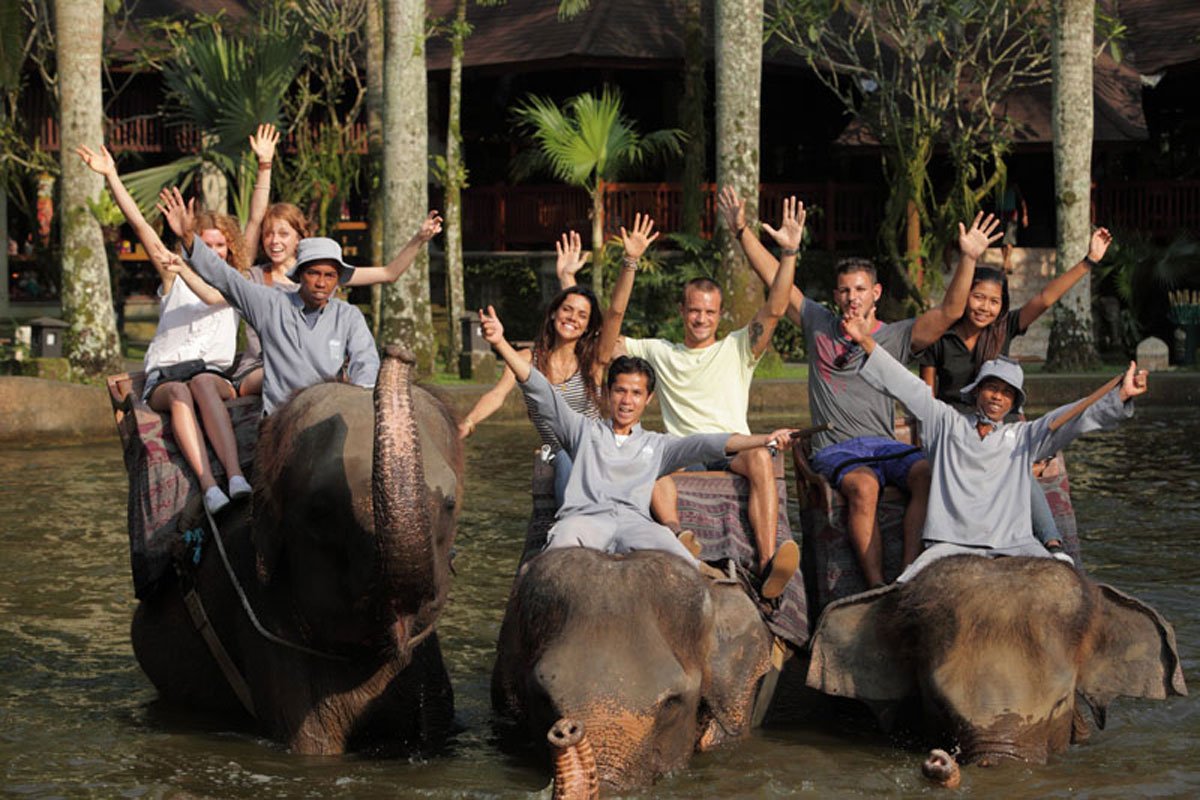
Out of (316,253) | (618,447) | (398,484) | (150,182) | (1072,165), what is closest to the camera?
(398,484)

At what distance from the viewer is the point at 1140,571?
10812mm

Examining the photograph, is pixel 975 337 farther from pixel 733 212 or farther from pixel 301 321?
pixel 301 321

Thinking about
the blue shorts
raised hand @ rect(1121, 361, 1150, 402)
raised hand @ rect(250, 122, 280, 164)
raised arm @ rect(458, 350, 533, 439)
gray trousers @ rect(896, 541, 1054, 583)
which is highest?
raised hand @ rect(250, 122, 280, 164)

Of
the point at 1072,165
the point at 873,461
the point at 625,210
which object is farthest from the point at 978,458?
the point at 625,210

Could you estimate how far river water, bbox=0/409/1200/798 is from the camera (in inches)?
264

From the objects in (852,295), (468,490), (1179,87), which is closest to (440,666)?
(852,295)

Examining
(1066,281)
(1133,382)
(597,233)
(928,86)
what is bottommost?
(1133,382)

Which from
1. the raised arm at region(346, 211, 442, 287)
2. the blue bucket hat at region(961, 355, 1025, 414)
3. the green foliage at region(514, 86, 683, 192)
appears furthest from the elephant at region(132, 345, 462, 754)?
the green foliage at region(514, 86, 683, 192)

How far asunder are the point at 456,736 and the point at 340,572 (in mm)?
1468

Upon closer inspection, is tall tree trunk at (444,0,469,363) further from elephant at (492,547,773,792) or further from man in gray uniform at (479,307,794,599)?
elephant at (492,547,773,792)

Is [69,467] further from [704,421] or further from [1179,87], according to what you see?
[1179,87]

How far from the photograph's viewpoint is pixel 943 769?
21.0 feet

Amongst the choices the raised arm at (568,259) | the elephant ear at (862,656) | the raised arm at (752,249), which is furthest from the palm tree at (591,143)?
the elephant ear at (862,656)

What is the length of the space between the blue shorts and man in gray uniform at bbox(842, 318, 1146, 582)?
226 millimetres
